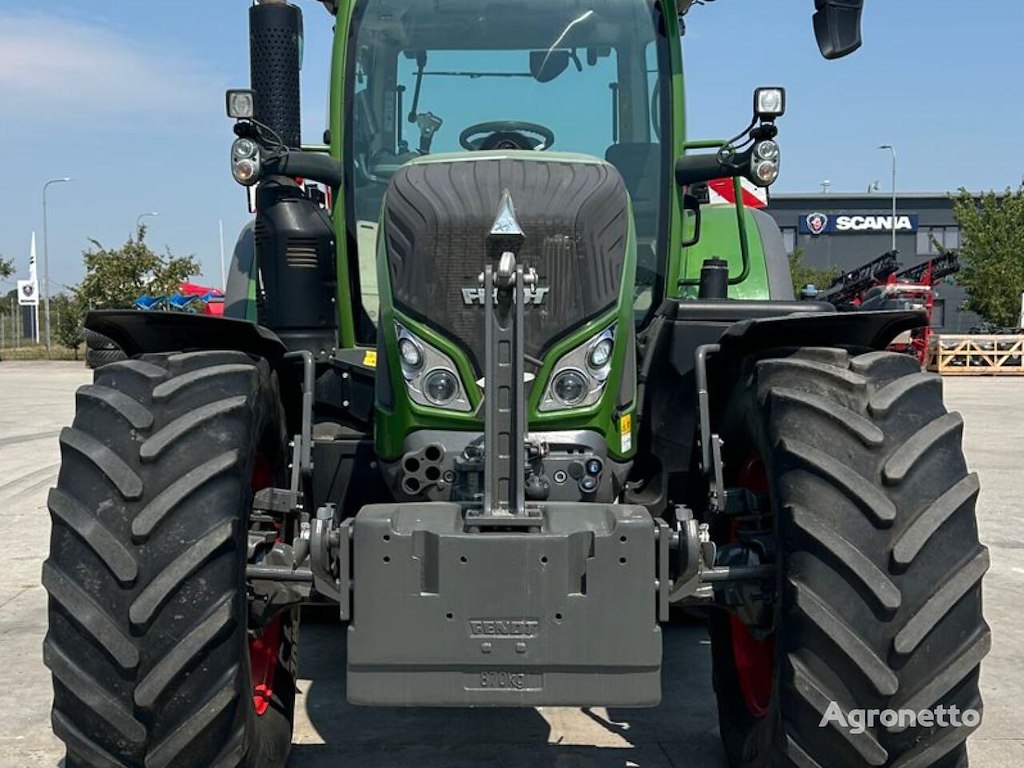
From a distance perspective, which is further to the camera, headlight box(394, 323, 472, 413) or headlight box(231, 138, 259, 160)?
headlight box(231, 138, 259, 160)

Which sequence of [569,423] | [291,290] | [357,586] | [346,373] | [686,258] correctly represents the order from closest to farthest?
[357,586]
[569,423]
[346,373]
[291,290]
[686,258]

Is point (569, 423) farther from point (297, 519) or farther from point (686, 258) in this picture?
point (686, 258)

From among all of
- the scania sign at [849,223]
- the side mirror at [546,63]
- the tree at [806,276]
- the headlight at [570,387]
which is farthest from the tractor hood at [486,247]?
the scania sign at [849,223]

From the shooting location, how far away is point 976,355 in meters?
30.5

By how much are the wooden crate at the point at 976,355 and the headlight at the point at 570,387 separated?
27.9m

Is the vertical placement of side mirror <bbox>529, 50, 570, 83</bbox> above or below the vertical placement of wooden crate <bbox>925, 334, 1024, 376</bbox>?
above

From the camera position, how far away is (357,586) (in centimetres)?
300

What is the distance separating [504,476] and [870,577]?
1.03 m

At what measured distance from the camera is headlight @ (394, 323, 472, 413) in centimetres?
366

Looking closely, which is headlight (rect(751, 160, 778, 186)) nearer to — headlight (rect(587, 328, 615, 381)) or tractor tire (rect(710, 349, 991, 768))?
headlight (rect(587, 328, 615, 381))

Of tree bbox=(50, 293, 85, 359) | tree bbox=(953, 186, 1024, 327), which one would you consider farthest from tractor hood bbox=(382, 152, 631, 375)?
tree bbox=(953, 186, 1024, 327)

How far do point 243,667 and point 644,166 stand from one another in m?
2.84

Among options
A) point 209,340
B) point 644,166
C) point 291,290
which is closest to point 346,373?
point 291,290

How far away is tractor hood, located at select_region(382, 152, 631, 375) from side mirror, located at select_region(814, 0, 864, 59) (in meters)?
1.00
